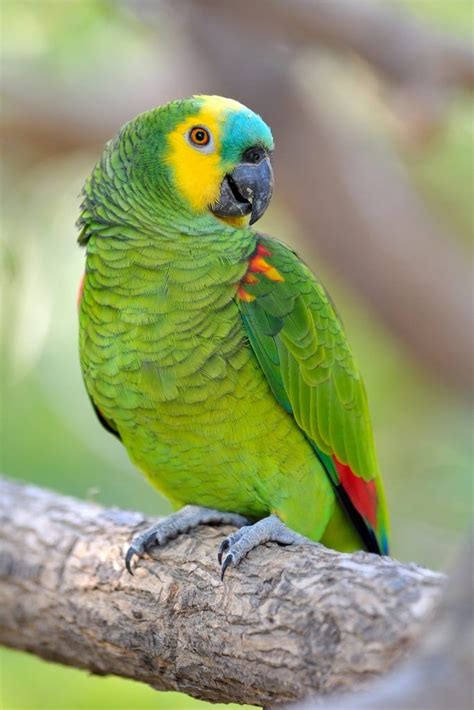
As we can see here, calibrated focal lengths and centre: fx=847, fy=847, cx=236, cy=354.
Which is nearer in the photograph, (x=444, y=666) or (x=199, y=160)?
(x=444, y=666)

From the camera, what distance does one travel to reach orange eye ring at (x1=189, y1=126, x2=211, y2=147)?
1.97 m

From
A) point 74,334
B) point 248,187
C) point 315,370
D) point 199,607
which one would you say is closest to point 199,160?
point 248,187

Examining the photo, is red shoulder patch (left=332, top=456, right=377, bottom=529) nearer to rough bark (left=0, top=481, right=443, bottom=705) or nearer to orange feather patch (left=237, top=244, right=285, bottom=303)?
rough bark (left=0, top=481, right=443, bottom=705)

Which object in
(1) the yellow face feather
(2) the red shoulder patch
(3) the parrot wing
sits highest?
(1) the yellow face feather

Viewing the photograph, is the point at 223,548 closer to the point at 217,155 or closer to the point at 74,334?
the point at 217,155

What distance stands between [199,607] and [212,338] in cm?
57

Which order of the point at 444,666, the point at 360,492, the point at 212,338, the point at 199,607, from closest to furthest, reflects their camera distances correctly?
the point at 444,666 → the point at 199,607 → the point at 212,338 → the point at 360,492

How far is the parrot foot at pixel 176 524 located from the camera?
1.95m

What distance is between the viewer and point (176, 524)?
6.60ft

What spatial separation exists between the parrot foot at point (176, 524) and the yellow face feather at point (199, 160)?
730 mm

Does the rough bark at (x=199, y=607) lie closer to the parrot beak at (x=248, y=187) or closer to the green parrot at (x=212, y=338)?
the green parrot at (x=212, y=338)

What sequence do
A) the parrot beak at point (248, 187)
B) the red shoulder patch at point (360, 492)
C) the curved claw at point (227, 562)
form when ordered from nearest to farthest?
1. the curved claw at point (227, 562)
2. the parrot beak at point (248, 187)
3. the red shoulder patch at point (360, 492)

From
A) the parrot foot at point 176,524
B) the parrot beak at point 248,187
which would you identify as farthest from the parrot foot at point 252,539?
the parrot beak at point 248,187

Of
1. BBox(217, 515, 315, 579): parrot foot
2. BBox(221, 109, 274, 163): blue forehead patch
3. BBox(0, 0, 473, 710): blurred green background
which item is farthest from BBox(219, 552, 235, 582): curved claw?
BBox(0, 0, 473, 710): blurred green background
